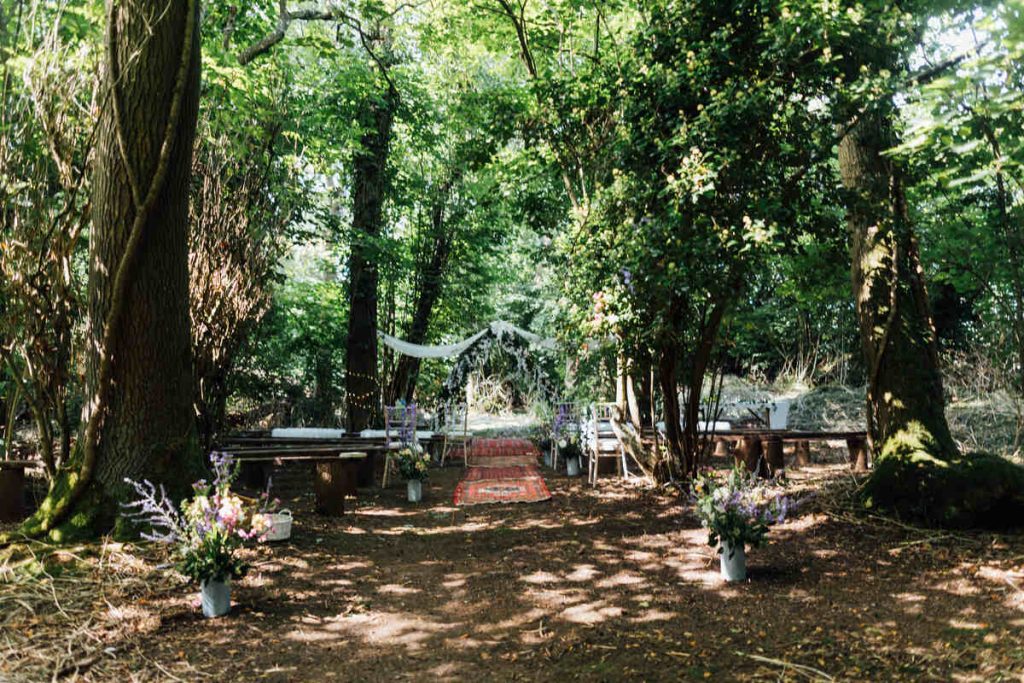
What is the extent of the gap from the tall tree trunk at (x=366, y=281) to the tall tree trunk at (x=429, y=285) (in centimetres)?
104

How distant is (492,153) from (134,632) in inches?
222

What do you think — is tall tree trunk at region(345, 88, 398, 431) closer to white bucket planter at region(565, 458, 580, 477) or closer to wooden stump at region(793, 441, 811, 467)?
white bucket planter at region(565, 458, 580, 477)

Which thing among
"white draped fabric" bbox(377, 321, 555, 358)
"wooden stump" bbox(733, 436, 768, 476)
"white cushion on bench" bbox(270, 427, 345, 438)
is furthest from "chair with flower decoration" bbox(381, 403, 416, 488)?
"wooden stump" bbox(733, 436, 768, 476)

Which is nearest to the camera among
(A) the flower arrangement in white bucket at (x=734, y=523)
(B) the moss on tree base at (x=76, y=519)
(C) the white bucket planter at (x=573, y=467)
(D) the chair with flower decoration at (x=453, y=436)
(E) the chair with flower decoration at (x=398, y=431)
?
(A) the flower arrangement in white bucket at (x=734, y=523)

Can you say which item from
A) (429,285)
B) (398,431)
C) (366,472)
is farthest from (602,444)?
(429,285)

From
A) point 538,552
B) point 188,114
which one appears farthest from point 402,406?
point 188,114

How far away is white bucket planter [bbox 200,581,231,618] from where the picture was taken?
325 cm

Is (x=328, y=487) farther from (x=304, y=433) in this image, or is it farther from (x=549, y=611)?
(x=304, y=433)

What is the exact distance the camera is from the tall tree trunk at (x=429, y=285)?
12.2m

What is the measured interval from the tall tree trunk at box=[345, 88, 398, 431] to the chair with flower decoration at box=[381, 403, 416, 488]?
190 cm

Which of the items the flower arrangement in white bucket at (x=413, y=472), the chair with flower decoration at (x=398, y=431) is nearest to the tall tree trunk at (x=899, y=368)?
the flower arrangement in white bucket at (x=413, y=472)

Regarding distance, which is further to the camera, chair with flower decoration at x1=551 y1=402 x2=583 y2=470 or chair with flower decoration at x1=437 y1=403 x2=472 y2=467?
chair with flower decoration at x1=437 y1=403 x2=472 y2=467

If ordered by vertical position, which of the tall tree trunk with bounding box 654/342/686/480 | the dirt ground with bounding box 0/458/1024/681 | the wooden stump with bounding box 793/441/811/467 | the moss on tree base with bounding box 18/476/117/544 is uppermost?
the tall tree trunk with bounding box 654/342/686/480

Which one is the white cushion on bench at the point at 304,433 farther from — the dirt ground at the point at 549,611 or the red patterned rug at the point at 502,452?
the dirt ground at the point at 549,611
